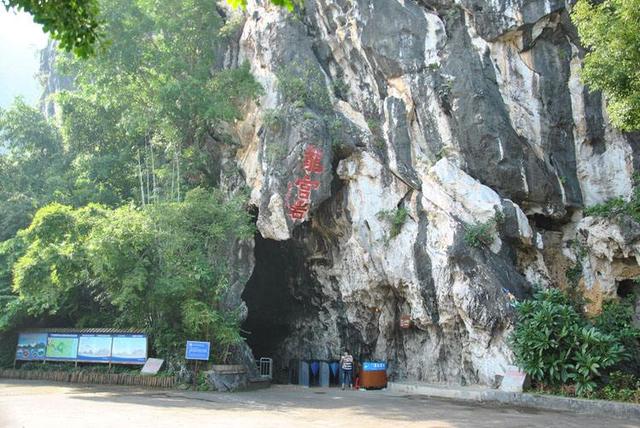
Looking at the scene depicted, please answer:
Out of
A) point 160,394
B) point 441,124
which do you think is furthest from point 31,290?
point 441,124

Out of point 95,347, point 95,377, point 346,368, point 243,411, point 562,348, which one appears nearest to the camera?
point 243,411

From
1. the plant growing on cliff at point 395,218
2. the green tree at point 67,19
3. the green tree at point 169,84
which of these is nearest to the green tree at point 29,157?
the green tree at point 169,84

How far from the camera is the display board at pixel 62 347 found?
568 inches

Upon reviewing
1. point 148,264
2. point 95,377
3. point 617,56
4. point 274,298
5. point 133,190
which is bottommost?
point 95,377

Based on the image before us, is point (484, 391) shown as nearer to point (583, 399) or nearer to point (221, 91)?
point (583, 399)

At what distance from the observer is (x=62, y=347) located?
48.0 ft

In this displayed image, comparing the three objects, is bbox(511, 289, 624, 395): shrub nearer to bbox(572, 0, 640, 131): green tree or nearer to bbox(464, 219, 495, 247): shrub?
bbox(464, 219, 495, 247): shrub

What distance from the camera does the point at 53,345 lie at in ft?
48.4

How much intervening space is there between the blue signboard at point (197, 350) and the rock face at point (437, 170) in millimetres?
3785

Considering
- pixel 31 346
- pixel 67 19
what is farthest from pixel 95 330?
pixel 67 19

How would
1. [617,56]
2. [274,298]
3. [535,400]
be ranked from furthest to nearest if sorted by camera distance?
[274,298] < [535,400] < [617,56]

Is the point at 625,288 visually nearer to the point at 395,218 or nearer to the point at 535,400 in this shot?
the point at 535,400

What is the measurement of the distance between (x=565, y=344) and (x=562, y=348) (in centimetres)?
11

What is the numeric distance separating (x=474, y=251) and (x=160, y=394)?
782 cm
